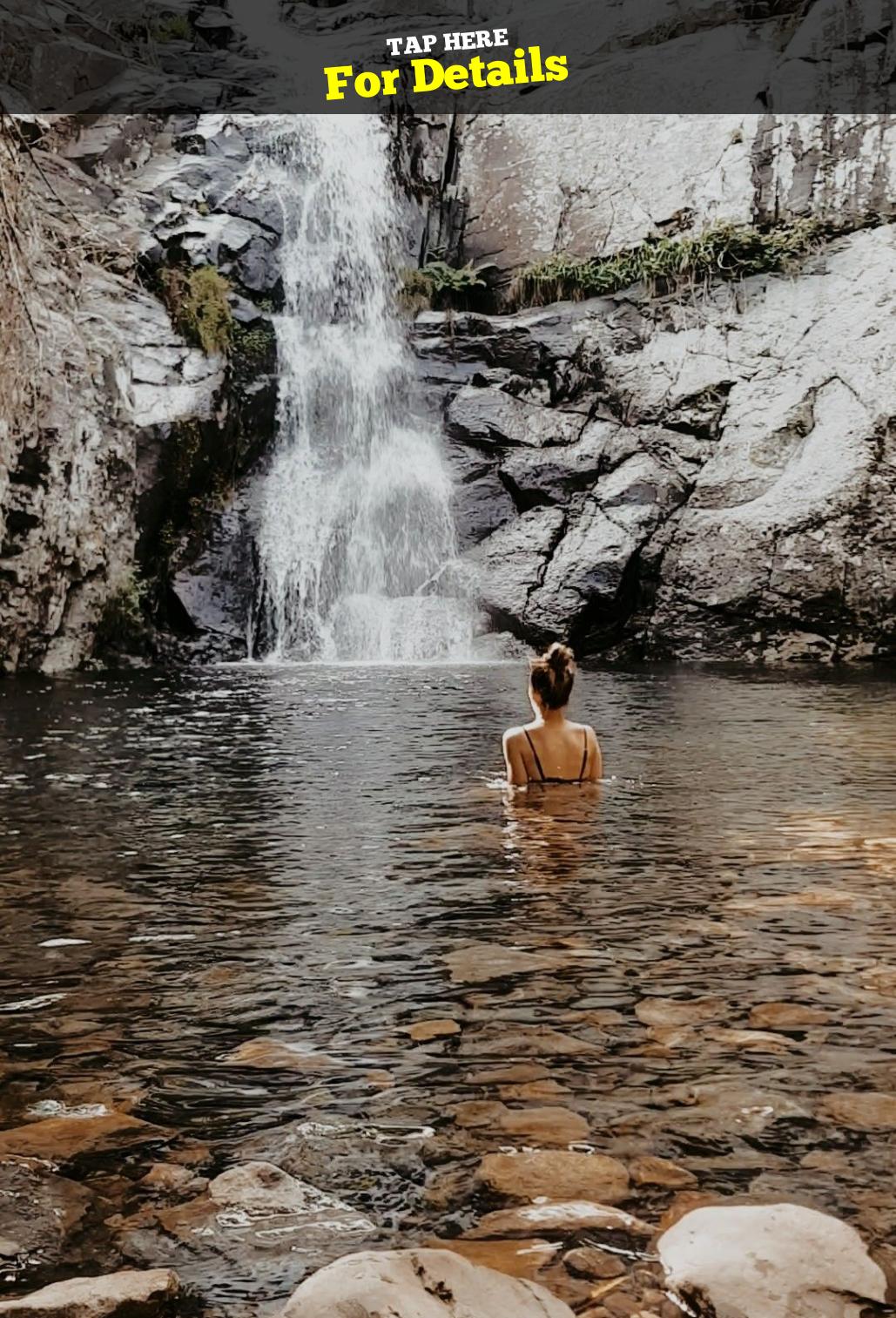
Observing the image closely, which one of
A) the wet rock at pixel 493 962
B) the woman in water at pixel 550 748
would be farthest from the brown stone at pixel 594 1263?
the woman in water at pixel 550 748

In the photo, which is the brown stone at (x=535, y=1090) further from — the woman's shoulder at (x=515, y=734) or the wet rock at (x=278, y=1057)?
the woman's shoulder at (x=515, y=734)

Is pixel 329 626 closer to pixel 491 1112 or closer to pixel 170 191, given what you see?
pixel 170 191

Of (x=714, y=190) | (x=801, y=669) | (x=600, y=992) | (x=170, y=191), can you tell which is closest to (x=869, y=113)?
(x=714, y=190)

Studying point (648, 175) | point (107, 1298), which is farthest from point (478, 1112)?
point (648, 175)

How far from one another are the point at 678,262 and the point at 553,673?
18.4 m

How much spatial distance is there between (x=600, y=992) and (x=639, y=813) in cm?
301

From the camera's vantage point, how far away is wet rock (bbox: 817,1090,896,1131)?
2.49 meters

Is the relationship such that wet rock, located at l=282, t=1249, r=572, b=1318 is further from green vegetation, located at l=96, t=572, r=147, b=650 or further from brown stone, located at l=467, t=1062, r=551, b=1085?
green vegetation, located at l=96, t=572, r=147, b=650

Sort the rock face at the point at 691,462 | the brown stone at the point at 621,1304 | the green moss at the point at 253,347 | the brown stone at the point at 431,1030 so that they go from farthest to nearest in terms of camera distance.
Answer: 1. the green moss at the point at 253,347
2. the rock face at the point at 691,462
3. the brown stone at the point at 431,1030
4. the brown stone at the point at 621,1304

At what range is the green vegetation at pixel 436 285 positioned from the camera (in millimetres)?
23828

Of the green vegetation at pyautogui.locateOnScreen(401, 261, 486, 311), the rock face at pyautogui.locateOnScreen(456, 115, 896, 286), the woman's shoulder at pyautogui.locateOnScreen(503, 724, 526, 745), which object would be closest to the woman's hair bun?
the woman's shoulder at pyautogui.locateOnScreen(503, 724, 526, 745)

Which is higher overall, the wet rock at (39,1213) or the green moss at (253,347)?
the green moss at (253,347)

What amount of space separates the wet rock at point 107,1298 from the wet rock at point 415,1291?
21 centimetres

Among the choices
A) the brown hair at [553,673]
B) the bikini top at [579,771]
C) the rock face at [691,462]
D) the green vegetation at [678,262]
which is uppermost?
the green vegetation at [678,262]
